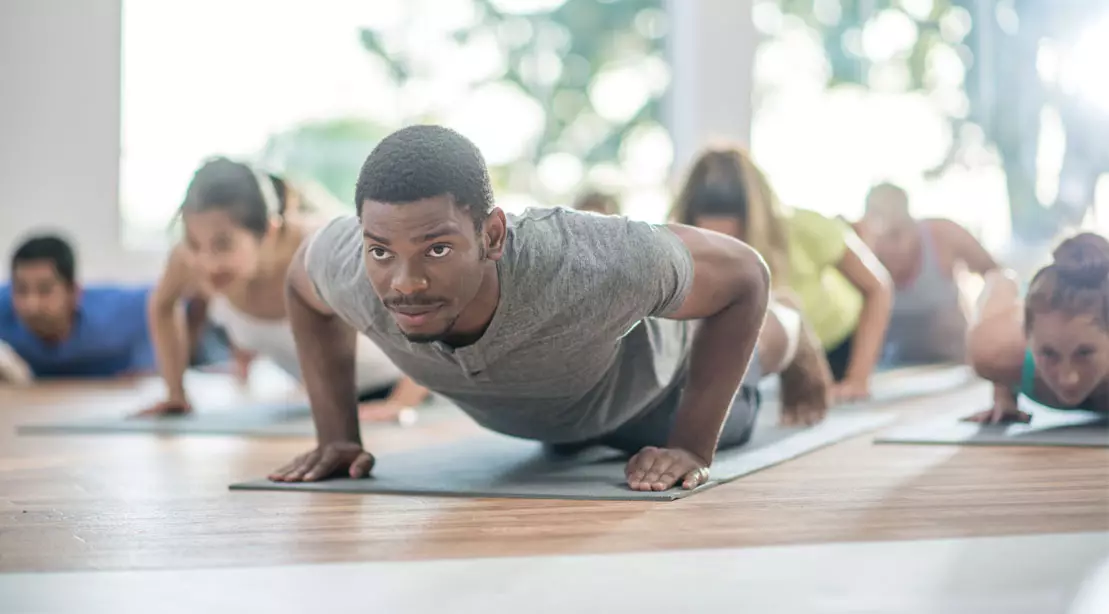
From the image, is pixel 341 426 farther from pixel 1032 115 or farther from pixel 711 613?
pixel 1032 115

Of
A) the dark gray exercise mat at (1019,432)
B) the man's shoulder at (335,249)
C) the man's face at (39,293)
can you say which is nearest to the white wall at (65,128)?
the man's face at (39,293)

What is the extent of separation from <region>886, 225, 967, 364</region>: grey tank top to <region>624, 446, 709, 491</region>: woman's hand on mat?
8.60 feet

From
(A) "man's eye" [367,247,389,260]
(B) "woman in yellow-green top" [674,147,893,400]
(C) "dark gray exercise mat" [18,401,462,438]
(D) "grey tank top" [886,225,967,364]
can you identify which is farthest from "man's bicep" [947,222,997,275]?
(A) "man's eye" [367,247,389,260]

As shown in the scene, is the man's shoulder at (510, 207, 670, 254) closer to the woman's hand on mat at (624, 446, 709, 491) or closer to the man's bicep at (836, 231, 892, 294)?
the woman's hand on mat at (624, 446, 709, 491)

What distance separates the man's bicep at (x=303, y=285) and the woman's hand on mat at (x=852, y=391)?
1.75m

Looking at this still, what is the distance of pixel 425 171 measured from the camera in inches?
62.5

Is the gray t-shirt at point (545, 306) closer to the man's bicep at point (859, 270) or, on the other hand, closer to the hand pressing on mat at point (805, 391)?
the hand pressing on mat at point (805, 391)

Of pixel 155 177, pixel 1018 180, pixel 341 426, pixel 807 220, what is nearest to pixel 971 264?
pixel 807 220

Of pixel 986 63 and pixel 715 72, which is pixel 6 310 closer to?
pixel 715 72

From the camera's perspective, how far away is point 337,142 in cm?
577

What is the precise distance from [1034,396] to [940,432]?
18cm

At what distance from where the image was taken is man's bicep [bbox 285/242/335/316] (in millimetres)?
1968

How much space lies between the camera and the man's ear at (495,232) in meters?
1.65

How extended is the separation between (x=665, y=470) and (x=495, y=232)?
0.45m
